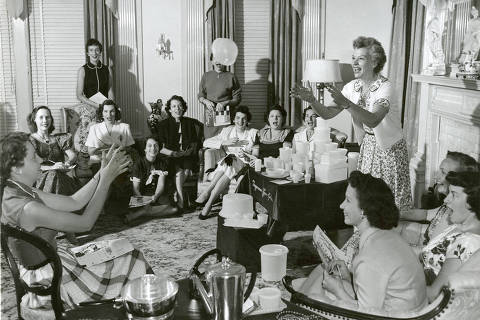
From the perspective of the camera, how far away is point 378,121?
3.51 metres

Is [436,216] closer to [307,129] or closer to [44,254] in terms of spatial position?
[44,254]

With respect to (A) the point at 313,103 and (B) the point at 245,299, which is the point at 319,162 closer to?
(A) the point at 313,103

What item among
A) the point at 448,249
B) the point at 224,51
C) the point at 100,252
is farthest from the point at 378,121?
the point at 224,51

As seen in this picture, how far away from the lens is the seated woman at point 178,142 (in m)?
6.18

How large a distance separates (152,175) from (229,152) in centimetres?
86

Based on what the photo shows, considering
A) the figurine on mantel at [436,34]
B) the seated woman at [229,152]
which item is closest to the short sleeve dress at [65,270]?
the seated woman at [229,152]

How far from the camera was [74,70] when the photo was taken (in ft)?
25.3

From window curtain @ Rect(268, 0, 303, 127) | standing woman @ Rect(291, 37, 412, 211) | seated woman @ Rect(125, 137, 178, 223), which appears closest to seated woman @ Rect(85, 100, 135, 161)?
seated woman @ Rect(125, 137, 178, 223)

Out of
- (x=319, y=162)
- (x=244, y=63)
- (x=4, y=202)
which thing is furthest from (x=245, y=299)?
(x=244, y=63)

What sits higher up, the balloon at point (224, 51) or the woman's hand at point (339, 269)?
the balloon at point (224, 51)

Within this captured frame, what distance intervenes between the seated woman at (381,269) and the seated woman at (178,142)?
12.8ft

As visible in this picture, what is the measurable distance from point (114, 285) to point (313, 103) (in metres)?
1.83

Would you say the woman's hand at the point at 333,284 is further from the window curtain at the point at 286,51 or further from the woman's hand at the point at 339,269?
the window curtain at the point at 286,51

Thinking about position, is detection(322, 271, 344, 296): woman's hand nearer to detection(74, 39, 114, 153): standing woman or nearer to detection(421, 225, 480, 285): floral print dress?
detection(421, 225, 480, 285): floral print dress
